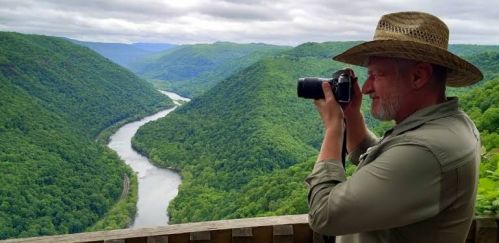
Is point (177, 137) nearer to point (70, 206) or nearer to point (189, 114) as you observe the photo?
point (189, 114)

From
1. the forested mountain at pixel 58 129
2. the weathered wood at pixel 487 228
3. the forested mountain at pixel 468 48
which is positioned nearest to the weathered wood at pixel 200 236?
the weathered wood at pixel 487 228

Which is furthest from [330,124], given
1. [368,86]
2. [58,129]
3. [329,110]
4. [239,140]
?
[58,129]

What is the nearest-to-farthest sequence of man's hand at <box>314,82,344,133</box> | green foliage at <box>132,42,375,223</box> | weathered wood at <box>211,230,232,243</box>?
1. man's hand at <box>314,82,344,133</box>
2. weathered wood at <box>211,230,232,243</box>
3. green foliage at <box>132,42,375,223</box>

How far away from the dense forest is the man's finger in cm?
1597

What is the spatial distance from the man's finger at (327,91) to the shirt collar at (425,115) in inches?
8.4

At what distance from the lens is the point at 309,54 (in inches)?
3580

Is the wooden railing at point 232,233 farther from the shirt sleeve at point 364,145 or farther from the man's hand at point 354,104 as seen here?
the man's hand at point 354,104

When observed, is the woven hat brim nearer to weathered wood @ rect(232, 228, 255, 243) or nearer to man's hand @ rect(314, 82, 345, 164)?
man's hand @ rect(314, 82, 345, 164)

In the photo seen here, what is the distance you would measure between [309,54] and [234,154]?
44877 millimetres

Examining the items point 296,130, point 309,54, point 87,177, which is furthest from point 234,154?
point 309,54

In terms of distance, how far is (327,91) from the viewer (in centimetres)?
136

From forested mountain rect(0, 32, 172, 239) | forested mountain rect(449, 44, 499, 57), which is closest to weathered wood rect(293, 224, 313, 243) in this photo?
forested mountain rect(0, 32, 172, 239)

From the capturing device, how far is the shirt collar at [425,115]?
1182 mm

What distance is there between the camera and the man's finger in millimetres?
1350
